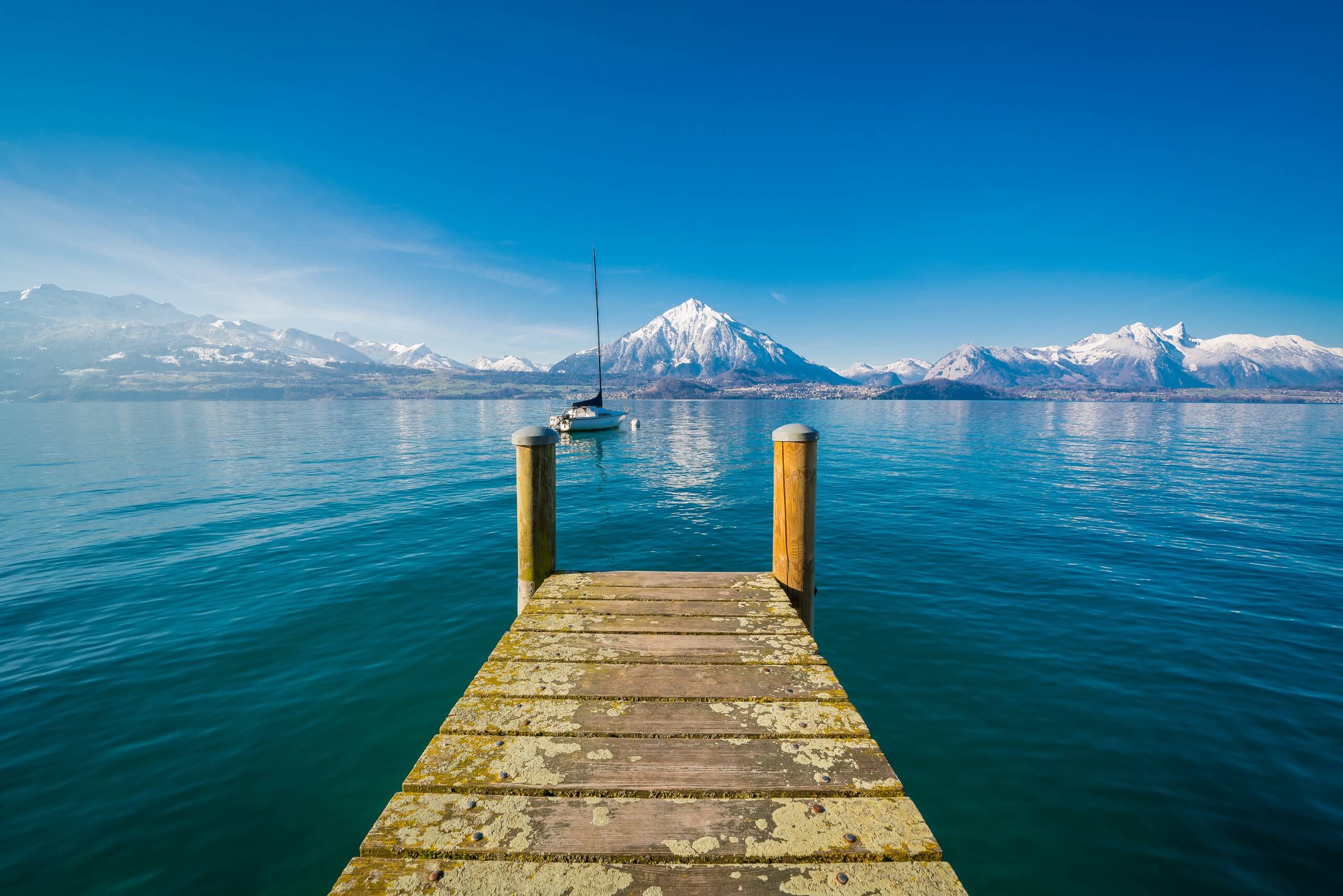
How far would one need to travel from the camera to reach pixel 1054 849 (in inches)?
199

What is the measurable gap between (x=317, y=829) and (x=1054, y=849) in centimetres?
763

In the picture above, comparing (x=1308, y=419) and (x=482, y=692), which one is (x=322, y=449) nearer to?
(x=482, y=692)

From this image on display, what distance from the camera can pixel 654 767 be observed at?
129 inches

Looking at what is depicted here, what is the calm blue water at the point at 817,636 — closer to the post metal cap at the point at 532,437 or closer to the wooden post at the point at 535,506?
the wooden post at the point at 535,506

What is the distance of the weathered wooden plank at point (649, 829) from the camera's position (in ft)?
8.59

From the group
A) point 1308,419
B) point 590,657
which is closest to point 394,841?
point 590,657

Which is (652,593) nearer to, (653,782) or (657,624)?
(657,624)

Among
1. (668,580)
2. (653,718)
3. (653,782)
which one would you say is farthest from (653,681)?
(668,580)

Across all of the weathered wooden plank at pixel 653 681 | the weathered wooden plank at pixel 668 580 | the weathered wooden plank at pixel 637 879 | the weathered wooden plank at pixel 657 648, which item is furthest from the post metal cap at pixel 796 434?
the weathered wooden plank at pixel 637 879

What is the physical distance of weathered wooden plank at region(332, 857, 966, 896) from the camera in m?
2.43

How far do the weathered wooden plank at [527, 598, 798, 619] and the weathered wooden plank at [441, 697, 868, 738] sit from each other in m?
1.68

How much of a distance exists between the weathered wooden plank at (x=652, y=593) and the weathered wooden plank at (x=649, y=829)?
3123 millimetres

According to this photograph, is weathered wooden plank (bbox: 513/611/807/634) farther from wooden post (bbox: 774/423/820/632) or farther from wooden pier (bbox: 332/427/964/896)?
wooden post (bbox: 774/423/820/632)

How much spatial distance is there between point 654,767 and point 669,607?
2604 millimetres
